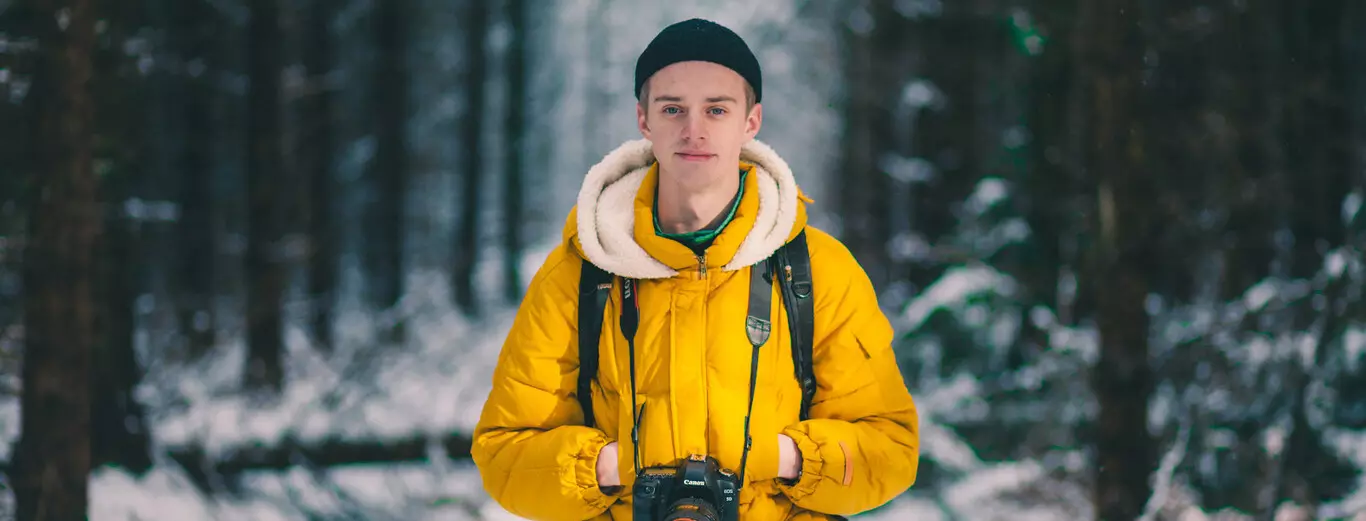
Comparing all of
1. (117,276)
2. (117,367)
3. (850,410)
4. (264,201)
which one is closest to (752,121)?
(850,410)

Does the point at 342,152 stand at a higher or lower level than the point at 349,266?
higher

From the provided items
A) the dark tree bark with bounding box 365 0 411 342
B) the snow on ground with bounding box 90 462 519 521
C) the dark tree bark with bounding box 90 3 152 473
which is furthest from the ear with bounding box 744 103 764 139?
→ the dark tree bark with bounding box 365 0 411 342

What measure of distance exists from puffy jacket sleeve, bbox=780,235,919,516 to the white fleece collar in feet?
0.49

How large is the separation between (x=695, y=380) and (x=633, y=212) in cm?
47

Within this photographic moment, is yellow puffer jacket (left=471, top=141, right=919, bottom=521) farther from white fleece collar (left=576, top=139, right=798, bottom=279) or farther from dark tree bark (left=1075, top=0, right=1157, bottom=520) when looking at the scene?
dark tree bark (left=1075, top=0, right=1157, bottom=520)

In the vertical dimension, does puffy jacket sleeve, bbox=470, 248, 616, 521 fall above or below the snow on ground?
above

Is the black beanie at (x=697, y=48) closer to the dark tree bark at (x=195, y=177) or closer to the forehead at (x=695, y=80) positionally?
the forehead at (x=695, y=80)

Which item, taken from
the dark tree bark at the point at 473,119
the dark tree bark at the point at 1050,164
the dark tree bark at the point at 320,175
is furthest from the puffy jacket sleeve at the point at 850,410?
the dark tree bark at the point at 473,119

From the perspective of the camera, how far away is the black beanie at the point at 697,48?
2.54 metres

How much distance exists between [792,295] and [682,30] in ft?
2.25

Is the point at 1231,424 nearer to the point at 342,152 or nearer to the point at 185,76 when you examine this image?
the point at 185,76

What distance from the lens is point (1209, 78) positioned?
8.51m

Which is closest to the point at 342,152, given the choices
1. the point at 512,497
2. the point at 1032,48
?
the point at 1032,48

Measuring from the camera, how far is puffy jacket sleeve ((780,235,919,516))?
251cm
